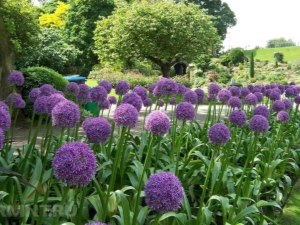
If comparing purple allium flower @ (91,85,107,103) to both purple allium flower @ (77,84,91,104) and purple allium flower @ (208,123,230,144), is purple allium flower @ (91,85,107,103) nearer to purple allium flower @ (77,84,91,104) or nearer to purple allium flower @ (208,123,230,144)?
purple allium flower @ (77,84,91,104)

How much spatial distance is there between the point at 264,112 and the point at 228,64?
3980cm

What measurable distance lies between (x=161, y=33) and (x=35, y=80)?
12396 millimetres

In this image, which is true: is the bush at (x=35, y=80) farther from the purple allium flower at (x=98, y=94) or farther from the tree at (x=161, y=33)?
the tree at (x=161, y=33)

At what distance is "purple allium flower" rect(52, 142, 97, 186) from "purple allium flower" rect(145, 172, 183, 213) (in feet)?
1.22

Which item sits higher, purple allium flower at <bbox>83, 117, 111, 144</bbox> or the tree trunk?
the tree trunk

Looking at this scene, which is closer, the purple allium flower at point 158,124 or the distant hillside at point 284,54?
the purple allium flower at point 158,124

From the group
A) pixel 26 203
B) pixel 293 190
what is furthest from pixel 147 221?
pixel 293 190

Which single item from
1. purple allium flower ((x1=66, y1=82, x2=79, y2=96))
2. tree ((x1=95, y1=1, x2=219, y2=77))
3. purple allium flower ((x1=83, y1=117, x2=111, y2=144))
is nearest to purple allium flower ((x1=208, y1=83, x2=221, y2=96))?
A: purple allium flower ((x1=66, y1=82, x2=79, y2=96))

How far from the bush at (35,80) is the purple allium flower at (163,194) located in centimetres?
858

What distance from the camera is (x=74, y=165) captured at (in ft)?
5.89

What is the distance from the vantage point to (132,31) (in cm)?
2131

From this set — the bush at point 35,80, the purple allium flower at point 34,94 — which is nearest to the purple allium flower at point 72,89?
the purple allium flower at point 34,94

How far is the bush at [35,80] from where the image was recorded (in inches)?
384

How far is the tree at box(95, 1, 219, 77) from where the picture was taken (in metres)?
20.6
